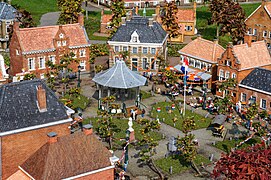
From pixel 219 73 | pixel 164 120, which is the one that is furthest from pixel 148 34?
pixel 164 120

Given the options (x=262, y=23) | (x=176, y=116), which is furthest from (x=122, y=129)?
(x=262, y=23)

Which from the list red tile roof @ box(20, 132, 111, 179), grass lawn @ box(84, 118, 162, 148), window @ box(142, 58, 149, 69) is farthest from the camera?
window @ box(142, 58, 149, 69)

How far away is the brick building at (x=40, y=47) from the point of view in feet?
283

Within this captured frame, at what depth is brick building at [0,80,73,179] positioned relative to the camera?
50031 mm

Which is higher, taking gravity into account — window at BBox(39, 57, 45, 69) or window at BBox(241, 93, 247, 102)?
window at BBox(39, 57, 45, 69)

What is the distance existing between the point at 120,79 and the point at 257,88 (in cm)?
1793

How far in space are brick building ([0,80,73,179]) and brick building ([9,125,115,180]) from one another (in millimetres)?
1743

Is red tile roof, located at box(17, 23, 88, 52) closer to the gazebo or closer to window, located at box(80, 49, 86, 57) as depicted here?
window, located at box(80, 49, 86, 57)

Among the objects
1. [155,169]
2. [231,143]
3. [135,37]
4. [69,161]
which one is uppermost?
[135,37]

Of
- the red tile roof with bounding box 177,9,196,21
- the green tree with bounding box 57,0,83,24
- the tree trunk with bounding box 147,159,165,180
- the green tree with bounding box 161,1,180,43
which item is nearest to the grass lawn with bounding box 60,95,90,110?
the tree trunk with bounding box 147,159,165,180

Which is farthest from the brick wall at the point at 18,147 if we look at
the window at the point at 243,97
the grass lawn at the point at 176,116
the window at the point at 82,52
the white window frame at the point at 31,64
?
the window at the point at 82,52

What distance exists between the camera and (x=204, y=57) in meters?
83.9

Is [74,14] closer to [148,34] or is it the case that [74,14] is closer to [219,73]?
[148,34]

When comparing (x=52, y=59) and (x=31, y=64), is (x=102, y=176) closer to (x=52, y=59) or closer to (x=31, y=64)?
(x=31, y=64)
